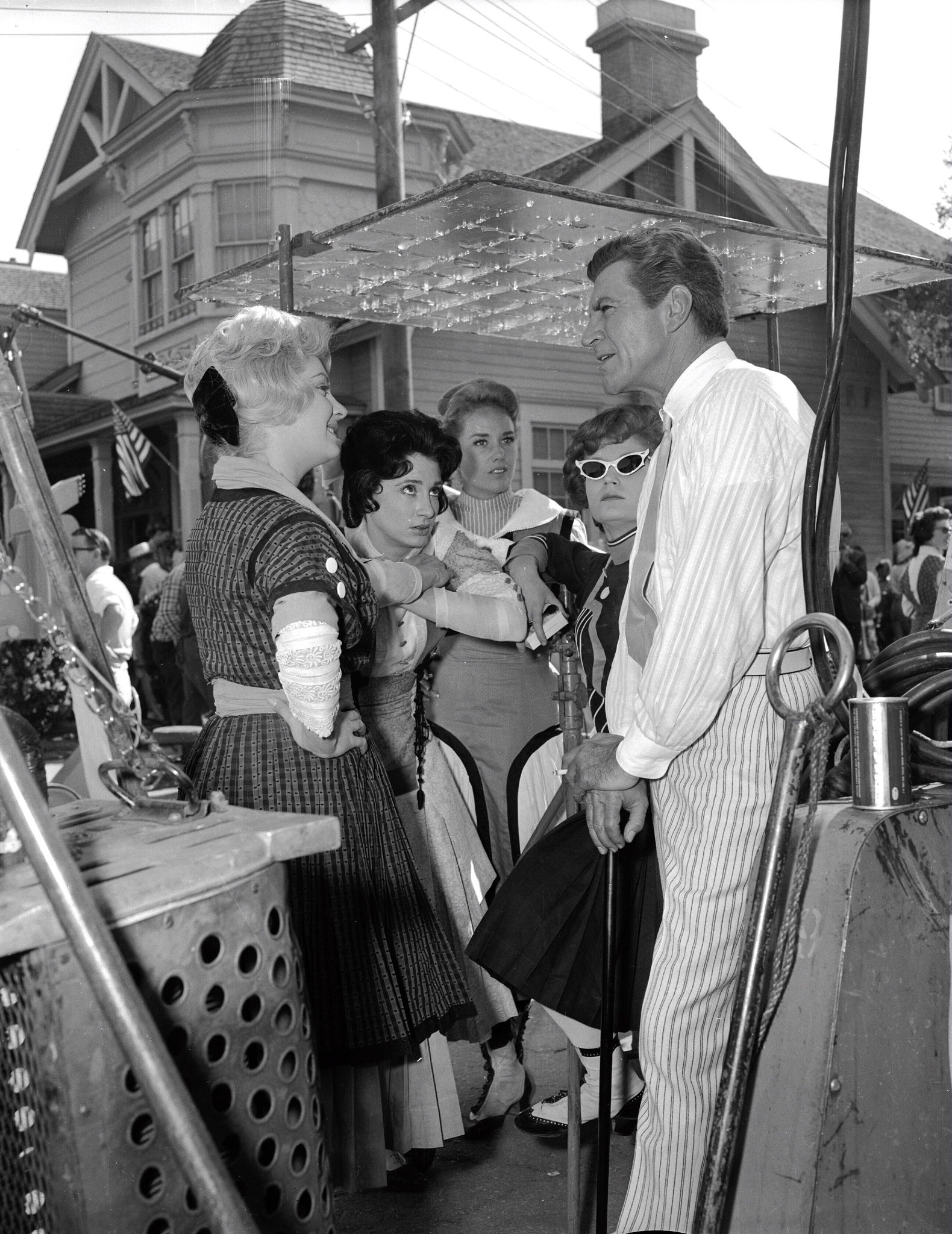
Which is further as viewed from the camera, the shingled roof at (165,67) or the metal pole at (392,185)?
the metal pole at (392,185)

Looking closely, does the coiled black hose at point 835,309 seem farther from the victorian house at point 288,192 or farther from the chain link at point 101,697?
the victorian house at point 288,192

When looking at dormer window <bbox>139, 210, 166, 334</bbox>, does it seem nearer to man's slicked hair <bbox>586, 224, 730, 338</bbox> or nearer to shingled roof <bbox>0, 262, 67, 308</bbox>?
shingled roof <bbox>0, 262, 67, 308</bbox>

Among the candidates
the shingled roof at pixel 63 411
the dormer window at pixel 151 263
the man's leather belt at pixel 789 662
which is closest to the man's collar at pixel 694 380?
the man's leather belt at pixel 789 662

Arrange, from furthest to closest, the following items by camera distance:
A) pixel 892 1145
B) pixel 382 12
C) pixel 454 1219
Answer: pixel 382 12
pixel 454 1219
pixel 892 1145

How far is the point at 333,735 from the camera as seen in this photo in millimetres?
2434

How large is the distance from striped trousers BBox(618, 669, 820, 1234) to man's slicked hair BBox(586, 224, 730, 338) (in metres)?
0.78

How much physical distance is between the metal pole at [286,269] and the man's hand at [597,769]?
7.15 feet

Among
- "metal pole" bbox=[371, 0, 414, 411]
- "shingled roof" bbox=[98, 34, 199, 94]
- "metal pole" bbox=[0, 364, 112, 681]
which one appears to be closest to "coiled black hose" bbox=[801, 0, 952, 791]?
"metal pole" bbox=[0, 364, 112, 681]

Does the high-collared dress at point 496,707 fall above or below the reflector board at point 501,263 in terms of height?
below

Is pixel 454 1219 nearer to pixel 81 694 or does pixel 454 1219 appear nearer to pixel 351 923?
pixel 351 923

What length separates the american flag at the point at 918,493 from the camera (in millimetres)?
14086

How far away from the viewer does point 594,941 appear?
259 centimetres

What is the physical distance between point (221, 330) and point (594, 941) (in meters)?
1.57

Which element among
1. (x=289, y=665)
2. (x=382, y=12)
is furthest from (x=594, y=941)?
(x=382, y=12)
